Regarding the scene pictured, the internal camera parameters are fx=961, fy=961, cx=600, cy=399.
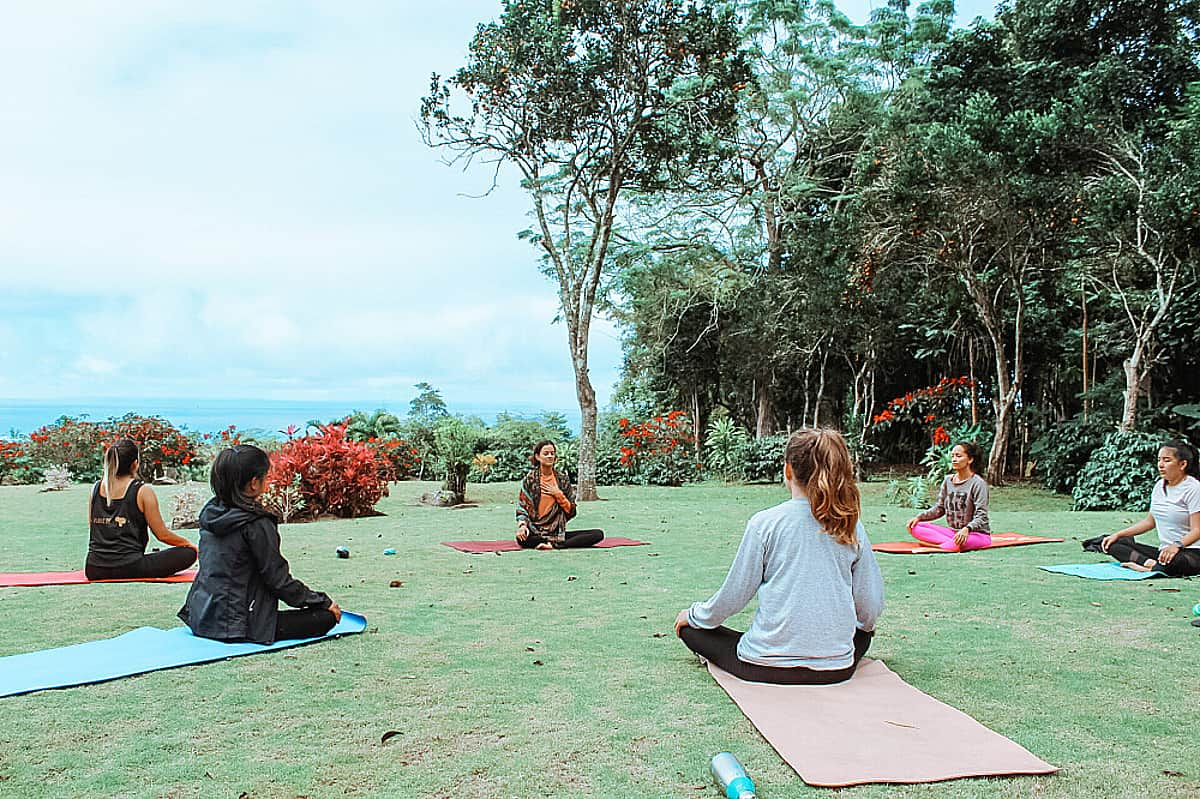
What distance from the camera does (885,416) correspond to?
15.7 m

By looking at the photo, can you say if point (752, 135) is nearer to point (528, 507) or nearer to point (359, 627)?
point (528, 507)

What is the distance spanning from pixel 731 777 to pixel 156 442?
1560 cm

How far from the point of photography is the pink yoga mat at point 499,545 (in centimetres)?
767

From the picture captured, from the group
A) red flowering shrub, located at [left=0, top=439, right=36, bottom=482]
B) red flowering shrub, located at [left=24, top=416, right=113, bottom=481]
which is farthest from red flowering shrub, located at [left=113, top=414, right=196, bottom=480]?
red flowering shrub, located at [left=0, top=439, right=36, bottom=482]

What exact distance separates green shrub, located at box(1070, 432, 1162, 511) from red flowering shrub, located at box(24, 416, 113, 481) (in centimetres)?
1505

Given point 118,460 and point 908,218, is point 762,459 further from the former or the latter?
point 118,460

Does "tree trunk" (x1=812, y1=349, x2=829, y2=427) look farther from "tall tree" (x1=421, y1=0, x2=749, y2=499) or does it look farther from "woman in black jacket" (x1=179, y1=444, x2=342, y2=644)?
"woman in black jacket" (x1=179, y1=444, x2=342, y2=644)

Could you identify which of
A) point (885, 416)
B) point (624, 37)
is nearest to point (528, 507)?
point (624, 37)

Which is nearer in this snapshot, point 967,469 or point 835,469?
point 835,469

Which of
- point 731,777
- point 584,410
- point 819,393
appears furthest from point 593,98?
point 731,777

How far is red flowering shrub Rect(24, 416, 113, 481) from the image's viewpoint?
53.9 feet

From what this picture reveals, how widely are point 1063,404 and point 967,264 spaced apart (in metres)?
3.87

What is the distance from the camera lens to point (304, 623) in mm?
4230

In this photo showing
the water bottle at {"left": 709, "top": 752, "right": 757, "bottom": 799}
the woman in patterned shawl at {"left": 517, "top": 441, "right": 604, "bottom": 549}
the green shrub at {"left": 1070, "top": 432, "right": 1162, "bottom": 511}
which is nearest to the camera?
the water bottle at {"left": 709, "top": 752, "right": 757, "bottom": 799}
